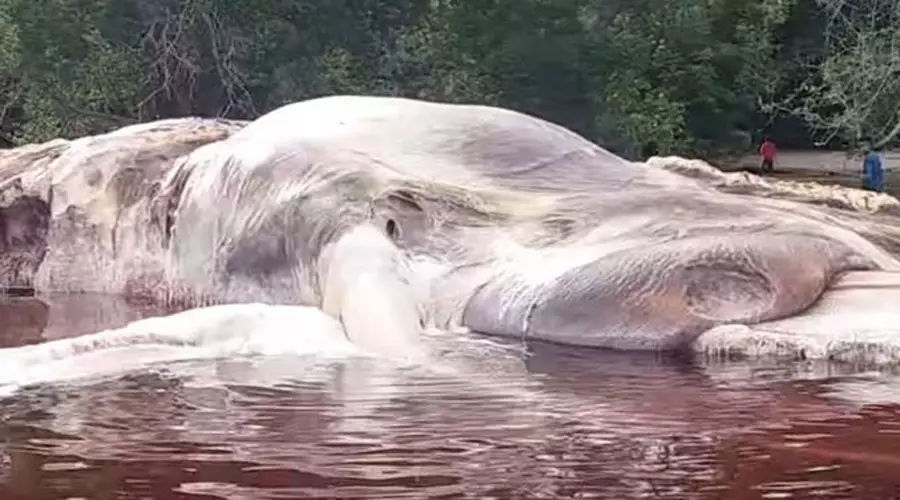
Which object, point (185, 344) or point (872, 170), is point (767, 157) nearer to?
point (872, 170)

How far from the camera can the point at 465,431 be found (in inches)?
209

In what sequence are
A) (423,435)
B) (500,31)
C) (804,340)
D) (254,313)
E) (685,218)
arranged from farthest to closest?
(500,31)
(685,218)
(254,313)
(804,340)
(423,435)

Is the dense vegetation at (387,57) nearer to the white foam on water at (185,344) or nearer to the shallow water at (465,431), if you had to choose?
the white foam on water at (185,344)

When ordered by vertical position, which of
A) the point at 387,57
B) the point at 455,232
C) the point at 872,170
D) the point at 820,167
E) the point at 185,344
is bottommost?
the point at 185,344

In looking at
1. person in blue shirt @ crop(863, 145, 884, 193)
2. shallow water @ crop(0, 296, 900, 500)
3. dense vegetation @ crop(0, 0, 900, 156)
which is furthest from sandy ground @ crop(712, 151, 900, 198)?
shallow water @ crop(0, 296, 900, 500)

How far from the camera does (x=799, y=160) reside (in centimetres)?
2733

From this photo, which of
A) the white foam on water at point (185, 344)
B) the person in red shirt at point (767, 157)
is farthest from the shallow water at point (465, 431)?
the person in red shirt at point (767, 157)

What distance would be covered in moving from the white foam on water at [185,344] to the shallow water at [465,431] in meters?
0.23

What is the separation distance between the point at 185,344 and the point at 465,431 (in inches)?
92.4

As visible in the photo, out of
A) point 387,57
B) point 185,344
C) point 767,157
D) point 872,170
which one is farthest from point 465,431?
point 767,157

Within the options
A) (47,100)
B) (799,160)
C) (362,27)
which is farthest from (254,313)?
(799,160)

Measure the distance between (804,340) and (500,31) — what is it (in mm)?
17773

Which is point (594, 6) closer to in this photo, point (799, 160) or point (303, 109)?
point (799, 160)

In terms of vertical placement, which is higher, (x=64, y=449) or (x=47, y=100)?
(x=47, y=100)
